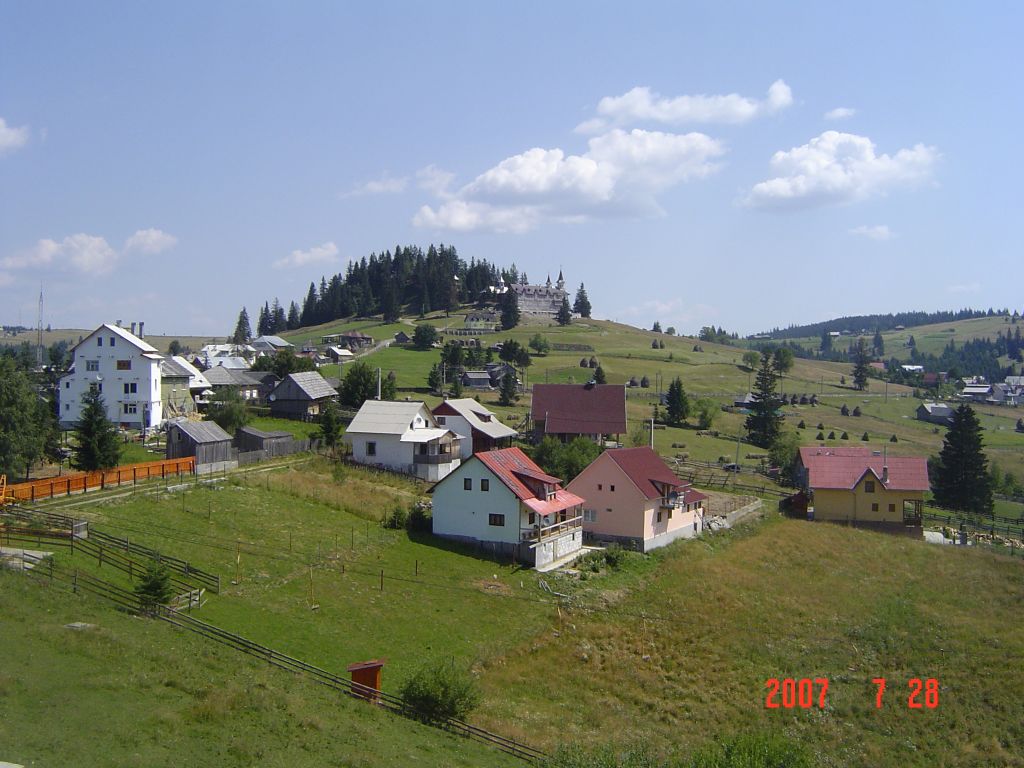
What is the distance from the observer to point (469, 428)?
64.5m

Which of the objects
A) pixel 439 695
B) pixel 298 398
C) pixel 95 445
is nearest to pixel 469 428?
pixel 298 398

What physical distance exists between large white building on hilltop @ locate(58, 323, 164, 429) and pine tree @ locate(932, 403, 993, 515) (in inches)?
2614

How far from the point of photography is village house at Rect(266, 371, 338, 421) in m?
70.4

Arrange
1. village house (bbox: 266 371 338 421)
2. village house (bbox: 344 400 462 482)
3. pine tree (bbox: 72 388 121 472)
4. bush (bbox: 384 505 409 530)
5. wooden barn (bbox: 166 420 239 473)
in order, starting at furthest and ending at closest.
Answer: village house (bbox: 266 371 338 421) → village house (bbox: 344 400 462 482) → wooden barn (bbox: 166 420 239 473) → pine tree (bbox: 72 388 121 472) → bush (bbox: 384 505 409 530)

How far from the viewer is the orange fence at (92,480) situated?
1367 inches

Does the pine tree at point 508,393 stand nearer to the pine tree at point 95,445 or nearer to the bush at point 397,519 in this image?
the bush at point 397,519

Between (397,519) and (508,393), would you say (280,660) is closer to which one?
(397,519)

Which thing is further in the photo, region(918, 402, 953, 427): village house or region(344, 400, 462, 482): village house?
region(918, 402, 953, 427): village house

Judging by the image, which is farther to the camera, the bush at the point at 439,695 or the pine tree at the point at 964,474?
the pine tree at the point at 964,474

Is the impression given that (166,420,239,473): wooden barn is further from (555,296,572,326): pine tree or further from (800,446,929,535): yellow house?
(555,296,572,326): pine tree

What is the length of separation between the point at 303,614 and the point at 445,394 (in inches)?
2639

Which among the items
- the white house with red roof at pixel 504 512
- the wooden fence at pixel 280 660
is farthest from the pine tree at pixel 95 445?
the wooden fence at pixel 280 660

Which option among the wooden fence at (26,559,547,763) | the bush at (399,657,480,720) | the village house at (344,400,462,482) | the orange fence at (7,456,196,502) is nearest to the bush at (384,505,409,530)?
the orange fence at (7,456,196,502)

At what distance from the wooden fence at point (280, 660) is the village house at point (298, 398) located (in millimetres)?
44861
